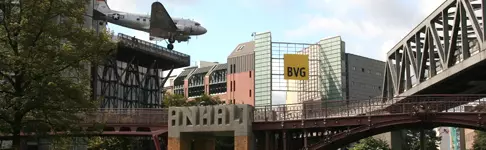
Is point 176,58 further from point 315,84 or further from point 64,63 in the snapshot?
point 64,63

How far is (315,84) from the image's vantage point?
373ft

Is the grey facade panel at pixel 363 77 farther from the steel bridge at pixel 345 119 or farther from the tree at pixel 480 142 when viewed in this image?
the steel bridge at pixel 345 119

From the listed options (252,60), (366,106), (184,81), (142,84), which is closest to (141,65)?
(142,84)

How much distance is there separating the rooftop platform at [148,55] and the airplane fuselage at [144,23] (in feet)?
12.2

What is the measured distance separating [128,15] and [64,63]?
272 ft

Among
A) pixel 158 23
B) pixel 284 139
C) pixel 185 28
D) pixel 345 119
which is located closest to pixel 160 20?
pixel 158 23

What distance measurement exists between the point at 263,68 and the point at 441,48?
2333 inches

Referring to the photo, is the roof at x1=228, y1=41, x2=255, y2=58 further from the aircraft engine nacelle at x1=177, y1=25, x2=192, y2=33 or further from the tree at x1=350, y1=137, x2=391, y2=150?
the tree at x1=350, y1=137, x2=391, y2=150

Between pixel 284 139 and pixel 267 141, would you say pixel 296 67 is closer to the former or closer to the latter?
pixel 267 141

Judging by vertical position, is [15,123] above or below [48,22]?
below

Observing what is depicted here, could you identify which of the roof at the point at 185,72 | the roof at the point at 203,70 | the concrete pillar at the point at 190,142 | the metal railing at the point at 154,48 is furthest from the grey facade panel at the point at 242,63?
the concrete pillar at the point at 190,142

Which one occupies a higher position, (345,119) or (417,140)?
(345,119)

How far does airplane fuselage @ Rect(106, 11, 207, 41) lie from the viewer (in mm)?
108812

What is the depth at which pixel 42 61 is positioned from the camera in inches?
1096
